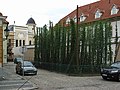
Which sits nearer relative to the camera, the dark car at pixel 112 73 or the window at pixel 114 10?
the dark car at pixel 112 73

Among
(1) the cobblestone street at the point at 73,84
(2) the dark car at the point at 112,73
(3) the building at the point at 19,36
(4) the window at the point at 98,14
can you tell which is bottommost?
(1) the cobblestone street at the point at 73,84

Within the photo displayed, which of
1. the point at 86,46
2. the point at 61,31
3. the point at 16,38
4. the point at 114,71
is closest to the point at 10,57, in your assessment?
the point at 16,38

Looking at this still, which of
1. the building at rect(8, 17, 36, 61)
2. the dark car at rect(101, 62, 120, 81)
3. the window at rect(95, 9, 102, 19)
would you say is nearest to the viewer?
the dark car at rect(101, 62, 120, 81)

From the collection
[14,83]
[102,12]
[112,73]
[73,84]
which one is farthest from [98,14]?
[14,83]

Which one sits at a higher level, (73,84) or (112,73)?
(112,73)

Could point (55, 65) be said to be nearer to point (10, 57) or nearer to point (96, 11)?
point (96, 11)

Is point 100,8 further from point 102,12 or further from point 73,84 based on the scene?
point 73,84

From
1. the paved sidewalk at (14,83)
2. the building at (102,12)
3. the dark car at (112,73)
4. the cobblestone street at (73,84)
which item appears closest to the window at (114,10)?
the building at (102,12)

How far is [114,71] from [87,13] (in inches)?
1502

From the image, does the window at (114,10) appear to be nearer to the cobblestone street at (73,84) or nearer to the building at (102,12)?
the building at (102,12)

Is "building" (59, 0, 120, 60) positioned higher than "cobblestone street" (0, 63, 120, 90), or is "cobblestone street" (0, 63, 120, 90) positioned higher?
"building" (59, 0, 120, 60)

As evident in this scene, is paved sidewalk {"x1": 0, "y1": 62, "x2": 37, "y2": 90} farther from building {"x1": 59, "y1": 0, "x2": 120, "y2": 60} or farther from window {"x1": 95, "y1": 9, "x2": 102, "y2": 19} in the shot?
window {"x1": 95, "y1": 9, "x2": 102, "y2": 19}

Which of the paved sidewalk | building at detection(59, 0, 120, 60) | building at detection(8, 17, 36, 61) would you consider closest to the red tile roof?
building at detection(59, 0, 120, 60)

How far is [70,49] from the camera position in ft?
116
